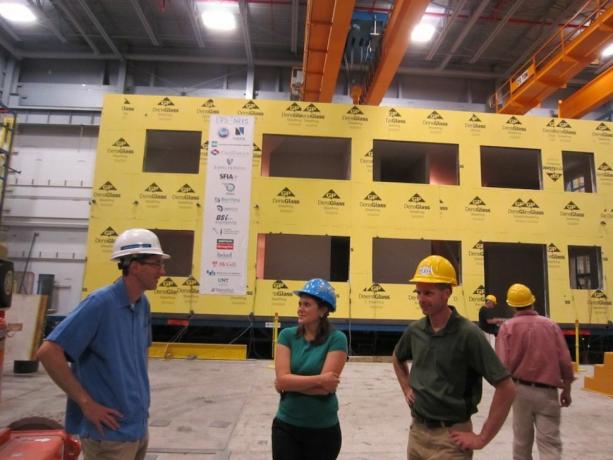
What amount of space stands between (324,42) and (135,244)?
8333mm

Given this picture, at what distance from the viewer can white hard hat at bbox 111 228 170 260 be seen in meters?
2.14

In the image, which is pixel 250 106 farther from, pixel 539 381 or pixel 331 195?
pixel 539 381

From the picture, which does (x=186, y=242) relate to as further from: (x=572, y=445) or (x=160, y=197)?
(x=572, y=445)

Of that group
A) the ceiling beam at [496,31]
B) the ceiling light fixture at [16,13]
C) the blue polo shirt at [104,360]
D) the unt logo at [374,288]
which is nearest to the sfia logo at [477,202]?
the unt logo at [374,288]

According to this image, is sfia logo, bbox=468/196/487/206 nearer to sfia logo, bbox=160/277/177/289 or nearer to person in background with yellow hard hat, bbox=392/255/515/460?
sfia logo, bbox=160/277/177/289

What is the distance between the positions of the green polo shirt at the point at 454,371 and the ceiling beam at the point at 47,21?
14944mm

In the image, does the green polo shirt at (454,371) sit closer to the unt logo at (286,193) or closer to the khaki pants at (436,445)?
the khaki pants at (436,445)

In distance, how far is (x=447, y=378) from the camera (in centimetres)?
221

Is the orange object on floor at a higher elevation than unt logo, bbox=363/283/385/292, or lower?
lower

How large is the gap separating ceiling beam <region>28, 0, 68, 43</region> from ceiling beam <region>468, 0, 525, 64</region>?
1353 cm

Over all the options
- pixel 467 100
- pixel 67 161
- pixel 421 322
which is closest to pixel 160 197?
pixel 67 161

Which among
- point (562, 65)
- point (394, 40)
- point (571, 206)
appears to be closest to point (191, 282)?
point (394, 40)

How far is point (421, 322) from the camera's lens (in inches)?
97.6

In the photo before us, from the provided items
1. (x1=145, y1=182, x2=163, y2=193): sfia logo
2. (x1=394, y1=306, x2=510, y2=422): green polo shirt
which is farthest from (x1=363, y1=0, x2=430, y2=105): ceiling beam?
(x1=394, y1=306, x2=510, y2=422): green polo shirt
